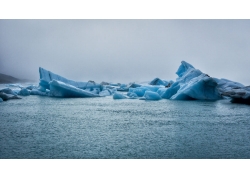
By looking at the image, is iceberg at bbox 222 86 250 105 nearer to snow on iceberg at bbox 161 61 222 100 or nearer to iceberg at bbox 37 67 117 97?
snow on iceberg at bbox 161 61 222 100

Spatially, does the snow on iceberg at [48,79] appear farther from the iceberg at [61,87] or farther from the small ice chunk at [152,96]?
the small ice chunk at [152,96]

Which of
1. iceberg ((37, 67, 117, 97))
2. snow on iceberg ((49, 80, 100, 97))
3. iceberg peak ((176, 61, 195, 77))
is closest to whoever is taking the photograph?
snow on iceberg ((49, 80, 100, 97))

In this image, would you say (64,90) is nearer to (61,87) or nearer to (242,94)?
(61,87)

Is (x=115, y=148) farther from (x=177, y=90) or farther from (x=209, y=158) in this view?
(x=177, y=90)

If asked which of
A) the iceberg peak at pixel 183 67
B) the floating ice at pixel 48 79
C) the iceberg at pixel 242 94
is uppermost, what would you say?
the iceberg peak at pixel 183 67

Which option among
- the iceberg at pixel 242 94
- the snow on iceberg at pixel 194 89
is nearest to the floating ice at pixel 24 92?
the snow on iceberg at pixel 194 89

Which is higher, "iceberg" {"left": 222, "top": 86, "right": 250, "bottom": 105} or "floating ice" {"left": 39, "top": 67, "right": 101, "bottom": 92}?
"floating ice" {"left": 39, "top": 67, "right": 101, "bottom": 92}

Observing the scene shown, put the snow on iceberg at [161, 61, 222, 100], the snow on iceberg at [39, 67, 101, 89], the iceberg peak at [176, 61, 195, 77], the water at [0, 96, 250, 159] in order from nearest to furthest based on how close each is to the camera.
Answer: the water at [0, 96, 250, 159]
the snow on iceberg at [161, 61, 222, 100]
the snow on iceberg at [39, 67, 101, 89]
the iceberg peak at [176, 61, 195, 77]

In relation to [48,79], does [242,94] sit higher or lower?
lower

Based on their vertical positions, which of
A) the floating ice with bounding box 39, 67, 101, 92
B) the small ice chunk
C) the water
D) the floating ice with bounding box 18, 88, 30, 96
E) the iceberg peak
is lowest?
the water

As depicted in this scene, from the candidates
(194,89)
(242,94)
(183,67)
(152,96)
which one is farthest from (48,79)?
(242,94)

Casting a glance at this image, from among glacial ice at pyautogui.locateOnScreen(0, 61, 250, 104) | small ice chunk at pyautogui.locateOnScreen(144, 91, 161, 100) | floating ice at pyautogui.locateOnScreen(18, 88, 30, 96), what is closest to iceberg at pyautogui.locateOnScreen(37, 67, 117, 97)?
glacial ice at pyautogui.locateOnScreen(0, 61, 250, 104)

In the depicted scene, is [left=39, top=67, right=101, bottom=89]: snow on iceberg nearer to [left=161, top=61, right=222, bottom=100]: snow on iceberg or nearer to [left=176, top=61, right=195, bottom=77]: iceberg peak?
[left=161, top=61, right=222, bottom=100]: snow on iceberg

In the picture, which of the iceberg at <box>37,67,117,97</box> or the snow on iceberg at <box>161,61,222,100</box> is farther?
the iceberg at <box>37,67,117,97</box>
